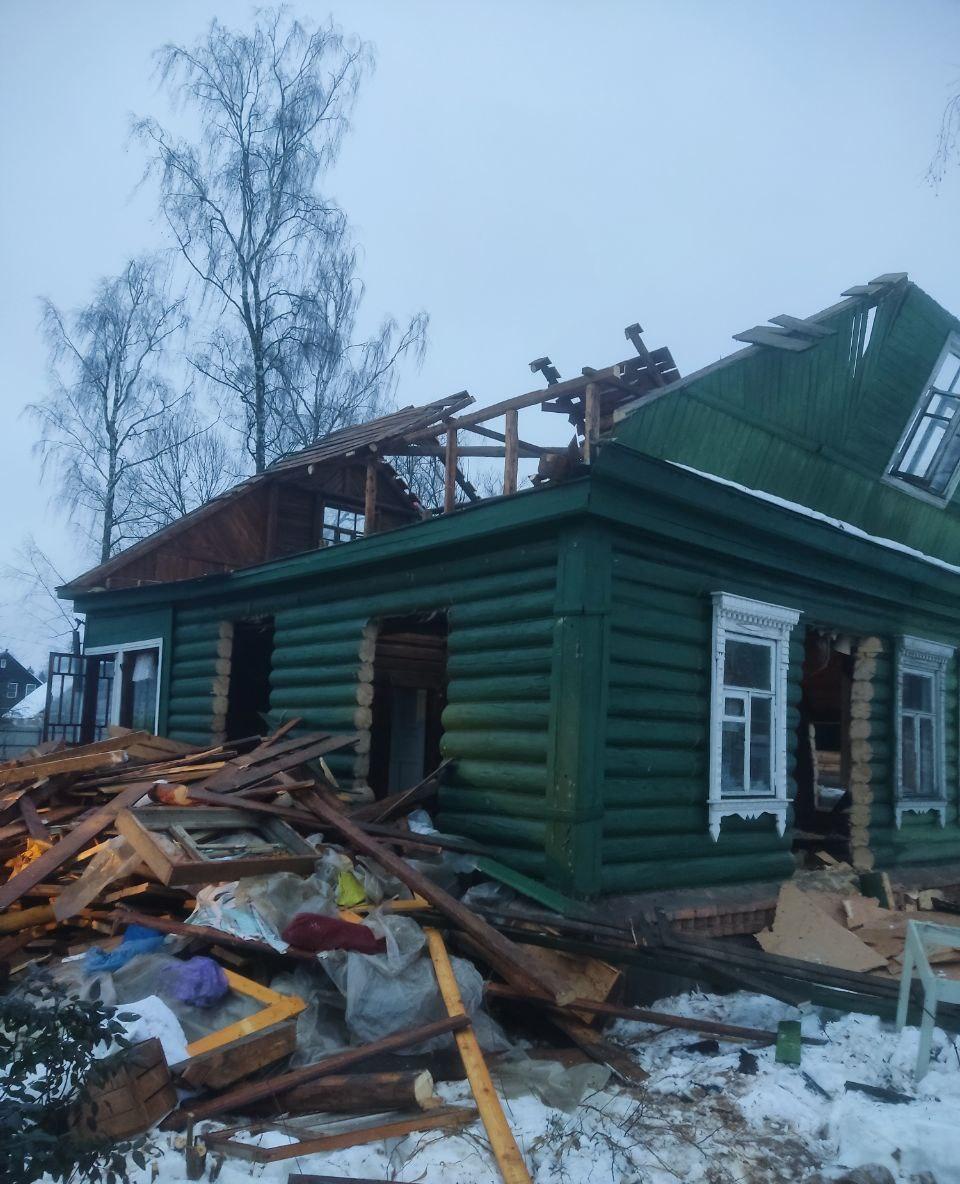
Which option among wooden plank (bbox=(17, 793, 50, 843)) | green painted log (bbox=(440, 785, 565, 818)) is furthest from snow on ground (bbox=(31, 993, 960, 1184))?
wooden plank (bbox=(17, 793, 50, 843))

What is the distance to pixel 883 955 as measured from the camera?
23.3 feet

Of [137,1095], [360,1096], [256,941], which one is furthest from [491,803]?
[137,1095]

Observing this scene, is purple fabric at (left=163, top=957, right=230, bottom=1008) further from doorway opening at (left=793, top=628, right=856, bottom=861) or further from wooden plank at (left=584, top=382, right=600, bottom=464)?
doorway opening at (left=793, top=628, right=856, bottom=861)

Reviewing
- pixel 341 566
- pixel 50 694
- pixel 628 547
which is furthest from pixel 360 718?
pixel 50 694

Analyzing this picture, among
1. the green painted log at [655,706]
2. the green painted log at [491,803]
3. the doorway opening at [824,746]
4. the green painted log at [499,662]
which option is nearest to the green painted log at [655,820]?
the green painted log at [491,803]

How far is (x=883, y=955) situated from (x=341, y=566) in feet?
18.4

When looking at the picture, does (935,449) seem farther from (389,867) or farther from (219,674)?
(219,674)

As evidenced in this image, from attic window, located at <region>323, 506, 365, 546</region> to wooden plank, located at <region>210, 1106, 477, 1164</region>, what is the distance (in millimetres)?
11266

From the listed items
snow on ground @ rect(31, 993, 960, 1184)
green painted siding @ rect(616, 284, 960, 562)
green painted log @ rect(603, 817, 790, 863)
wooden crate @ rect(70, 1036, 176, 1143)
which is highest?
green painted siding @ rect(616, 284, 960, 562)

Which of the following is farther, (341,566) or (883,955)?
(341,566)

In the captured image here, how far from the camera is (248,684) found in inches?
517

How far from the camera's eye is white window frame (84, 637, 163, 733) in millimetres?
12586

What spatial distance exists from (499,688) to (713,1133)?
11.7 ft

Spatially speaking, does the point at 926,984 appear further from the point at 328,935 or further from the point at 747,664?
the point at 747,664
